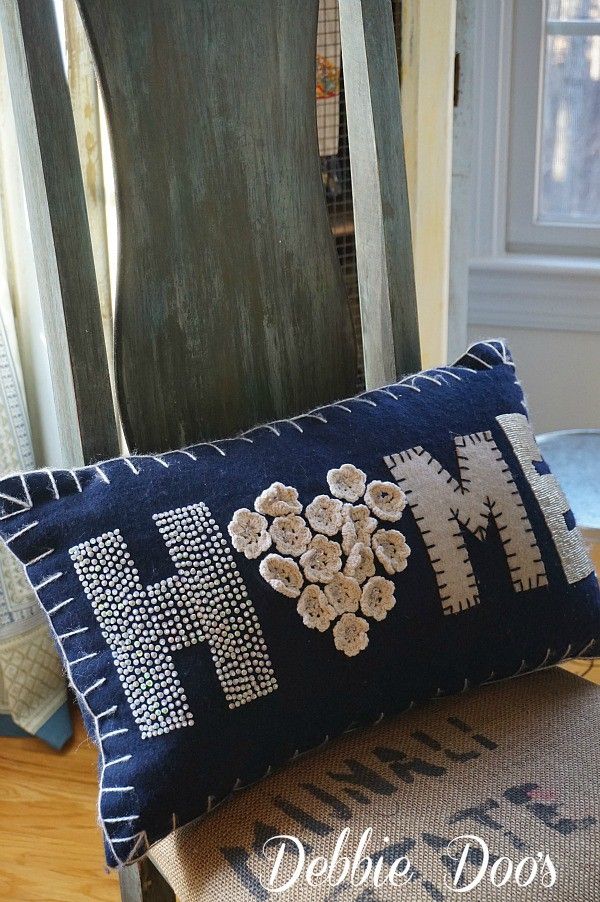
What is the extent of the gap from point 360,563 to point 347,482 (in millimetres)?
63

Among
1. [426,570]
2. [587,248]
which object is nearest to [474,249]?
[587,248]

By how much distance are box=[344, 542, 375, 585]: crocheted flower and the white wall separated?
1.07 metres

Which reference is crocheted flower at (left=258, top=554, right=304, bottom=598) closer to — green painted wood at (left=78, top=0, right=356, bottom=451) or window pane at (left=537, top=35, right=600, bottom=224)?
green painted wood at (left=78, top=0, right=356, bottom=451)

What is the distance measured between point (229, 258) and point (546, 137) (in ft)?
3.28

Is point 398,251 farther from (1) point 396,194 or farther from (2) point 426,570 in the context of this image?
(2) point 426,570

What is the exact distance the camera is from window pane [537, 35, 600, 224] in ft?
5.27

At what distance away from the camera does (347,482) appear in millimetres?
764

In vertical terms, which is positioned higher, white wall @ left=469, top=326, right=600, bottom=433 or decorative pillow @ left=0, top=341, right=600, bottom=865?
decorative pillow @ left=0, top=341, right=600, bottom=865

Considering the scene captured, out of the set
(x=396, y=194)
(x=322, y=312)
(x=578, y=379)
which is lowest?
(x=578, y=379)

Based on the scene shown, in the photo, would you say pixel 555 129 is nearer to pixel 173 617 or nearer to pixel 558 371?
pixel 558 371

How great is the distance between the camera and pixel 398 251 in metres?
0.94

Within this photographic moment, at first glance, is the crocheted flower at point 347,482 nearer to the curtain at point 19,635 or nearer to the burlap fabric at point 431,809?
the burlap fabric at point 431,809

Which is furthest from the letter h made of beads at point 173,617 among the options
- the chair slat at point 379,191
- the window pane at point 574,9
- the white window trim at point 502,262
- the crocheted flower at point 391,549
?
the window pane at point 574,9

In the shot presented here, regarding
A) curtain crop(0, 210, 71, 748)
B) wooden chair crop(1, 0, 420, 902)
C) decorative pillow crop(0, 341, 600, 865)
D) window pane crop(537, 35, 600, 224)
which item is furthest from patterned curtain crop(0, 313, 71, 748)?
window pane crop(537, 35, 600, 224)
